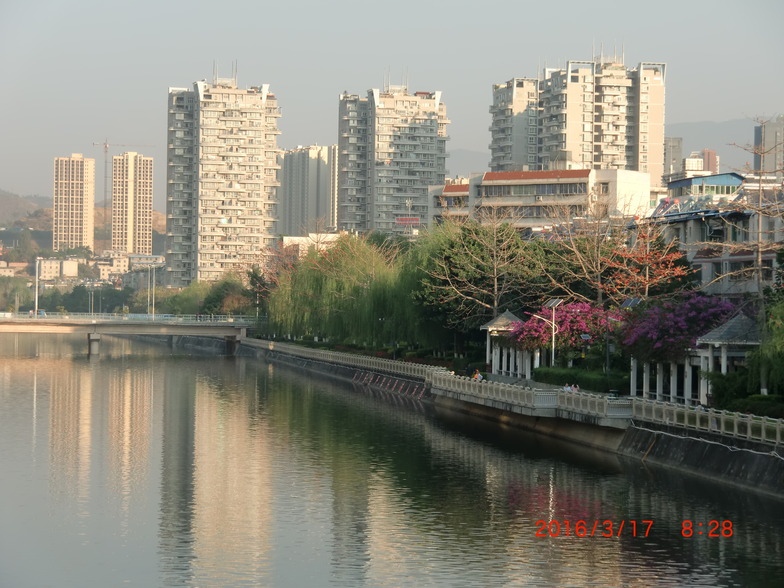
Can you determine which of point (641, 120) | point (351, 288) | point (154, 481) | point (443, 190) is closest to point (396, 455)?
point (154, 481)

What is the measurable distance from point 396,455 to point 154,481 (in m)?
10.9

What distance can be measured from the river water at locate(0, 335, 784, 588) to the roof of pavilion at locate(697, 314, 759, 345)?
555 cm

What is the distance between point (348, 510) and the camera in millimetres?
37875

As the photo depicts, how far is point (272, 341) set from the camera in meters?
121

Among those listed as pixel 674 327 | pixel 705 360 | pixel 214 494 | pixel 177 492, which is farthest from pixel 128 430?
pixel 705 360

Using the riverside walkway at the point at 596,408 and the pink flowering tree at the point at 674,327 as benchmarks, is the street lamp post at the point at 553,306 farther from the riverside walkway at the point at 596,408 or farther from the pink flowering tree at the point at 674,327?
the pink flowering tree at the point at 674,327

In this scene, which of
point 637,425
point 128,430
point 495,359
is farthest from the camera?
point 495,359

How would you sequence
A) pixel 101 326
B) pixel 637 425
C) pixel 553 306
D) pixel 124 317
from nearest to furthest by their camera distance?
pixel 637 425, pixel 553 306, pixel 101 326, pixel 124 317

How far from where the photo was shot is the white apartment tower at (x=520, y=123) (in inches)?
7082

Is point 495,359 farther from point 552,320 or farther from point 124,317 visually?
point 124,317

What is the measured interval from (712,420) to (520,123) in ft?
469

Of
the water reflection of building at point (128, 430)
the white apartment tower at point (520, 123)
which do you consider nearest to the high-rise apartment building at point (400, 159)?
the white apartment tower at point (520, 123)

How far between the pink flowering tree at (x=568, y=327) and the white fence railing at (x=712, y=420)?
12213 mm

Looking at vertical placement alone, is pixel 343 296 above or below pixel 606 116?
below
